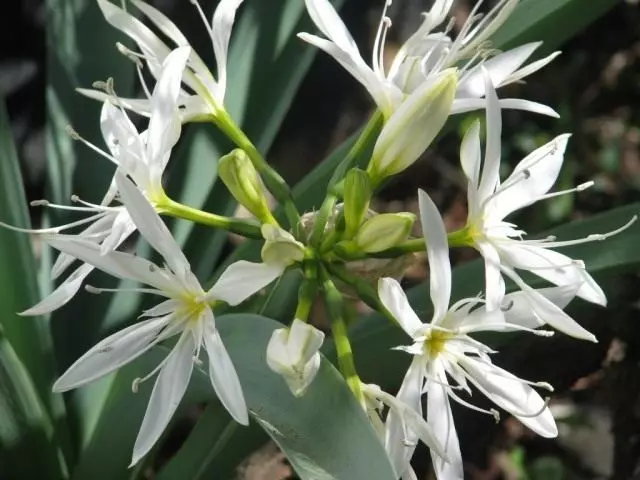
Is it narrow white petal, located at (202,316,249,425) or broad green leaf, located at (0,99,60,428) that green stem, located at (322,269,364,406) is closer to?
narrow white petal, located at (202,316,249,425)

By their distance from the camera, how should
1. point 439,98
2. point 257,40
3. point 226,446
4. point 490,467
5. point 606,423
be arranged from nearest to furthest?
1. point 439,98
2. point 226,446
3. point 257,40
4. point 490,467
5. point 606,423

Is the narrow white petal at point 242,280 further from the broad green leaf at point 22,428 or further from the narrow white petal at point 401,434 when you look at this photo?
the broad green leaf at point 22,428

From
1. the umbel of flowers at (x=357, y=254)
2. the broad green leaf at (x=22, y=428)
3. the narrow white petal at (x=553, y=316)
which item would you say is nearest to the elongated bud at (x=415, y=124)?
the umbel of flowers at (x=357, y=254)

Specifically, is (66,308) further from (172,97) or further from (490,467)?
(490,467)

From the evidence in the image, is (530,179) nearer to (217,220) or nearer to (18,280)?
(217,220)

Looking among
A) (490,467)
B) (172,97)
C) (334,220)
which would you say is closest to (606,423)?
(490,467)

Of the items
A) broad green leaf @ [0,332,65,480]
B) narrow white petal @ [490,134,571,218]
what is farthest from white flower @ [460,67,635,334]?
broad green leaf @ [0,332,65,480]

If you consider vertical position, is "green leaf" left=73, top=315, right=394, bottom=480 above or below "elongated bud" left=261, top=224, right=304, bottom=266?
below
